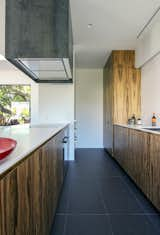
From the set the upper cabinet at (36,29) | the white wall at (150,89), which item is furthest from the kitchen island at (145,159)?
the upper cabinet at (36,29)

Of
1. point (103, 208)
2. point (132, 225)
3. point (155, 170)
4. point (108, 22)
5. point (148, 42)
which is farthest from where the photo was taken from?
point (148, 42)

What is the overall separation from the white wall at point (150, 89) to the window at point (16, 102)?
3.97 meters

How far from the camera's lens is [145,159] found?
2.50 meters

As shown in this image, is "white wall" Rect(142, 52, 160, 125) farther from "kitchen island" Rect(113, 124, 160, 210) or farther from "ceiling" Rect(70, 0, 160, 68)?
"kitchen island" Rect(113, 124, 160, 210)

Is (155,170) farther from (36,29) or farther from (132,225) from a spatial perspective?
(36,29)

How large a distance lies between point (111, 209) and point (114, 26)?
300 centimetres

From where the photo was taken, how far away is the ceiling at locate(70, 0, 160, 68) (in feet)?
9.75

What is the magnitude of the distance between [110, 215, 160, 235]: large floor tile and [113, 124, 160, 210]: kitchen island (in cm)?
20

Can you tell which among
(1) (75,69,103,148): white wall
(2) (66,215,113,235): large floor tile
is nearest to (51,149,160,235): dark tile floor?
(2) (66,215,113,235): large floor tile

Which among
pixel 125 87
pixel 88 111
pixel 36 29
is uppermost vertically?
pixel 36 29

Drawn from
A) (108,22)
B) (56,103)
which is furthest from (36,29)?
(56,103)

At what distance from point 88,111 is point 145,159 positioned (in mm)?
4286

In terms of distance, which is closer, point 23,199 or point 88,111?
point 23,199

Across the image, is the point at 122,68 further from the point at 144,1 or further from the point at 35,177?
the point at 35,177
